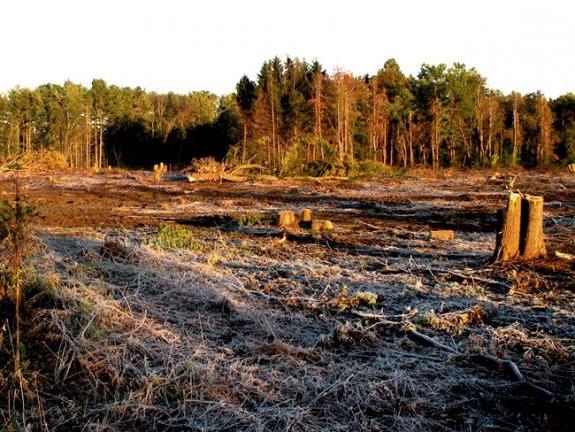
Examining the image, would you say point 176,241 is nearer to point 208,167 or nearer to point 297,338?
point 297,338

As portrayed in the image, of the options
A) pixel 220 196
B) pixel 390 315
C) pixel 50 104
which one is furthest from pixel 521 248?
pixel 50 104

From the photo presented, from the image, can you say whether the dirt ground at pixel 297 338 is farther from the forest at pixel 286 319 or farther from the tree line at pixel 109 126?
the tree line at pixel 109 126

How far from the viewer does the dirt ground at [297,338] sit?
3.34 metres

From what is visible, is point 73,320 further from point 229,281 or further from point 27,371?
point 229,281

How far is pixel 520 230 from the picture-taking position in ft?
24.2

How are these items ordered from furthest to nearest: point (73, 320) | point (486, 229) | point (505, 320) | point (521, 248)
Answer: point (486, 229), point (521, 248), point (505, 320), point (73, 320)

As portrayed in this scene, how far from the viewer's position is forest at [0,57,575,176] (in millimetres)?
43938

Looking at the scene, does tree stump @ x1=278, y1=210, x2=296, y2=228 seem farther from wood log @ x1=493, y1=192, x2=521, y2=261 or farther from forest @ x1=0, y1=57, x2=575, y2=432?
wood log @ x1=493, y1=192, x2=521, y2=261

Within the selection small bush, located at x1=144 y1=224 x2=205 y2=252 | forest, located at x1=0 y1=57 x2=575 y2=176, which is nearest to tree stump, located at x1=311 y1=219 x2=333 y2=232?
small bush, located at x1=144 y1=224 x2=205 y2=252

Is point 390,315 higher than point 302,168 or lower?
lower

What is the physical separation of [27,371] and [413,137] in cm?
5054

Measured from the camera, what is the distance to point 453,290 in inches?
239

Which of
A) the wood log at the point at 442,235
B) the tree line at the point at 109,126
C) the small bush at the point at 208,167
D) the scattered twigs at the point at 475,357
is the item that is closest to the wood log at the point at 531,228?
the wood log at the point at 442,235

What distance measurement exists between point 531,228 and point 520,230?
153 millimetres
